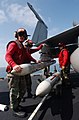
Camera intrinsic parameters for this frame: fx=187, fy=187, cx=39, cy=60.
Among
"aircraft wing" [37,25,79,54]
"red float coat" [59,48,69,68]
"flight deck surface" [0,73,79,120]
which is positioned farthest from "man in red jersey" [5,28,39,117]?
"aircraft wing" [37,25,79,54]

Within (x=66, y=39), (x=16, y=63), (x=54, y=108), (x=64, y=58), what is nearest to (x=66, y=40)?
(x=66, y=39)

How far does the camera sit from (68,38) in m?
11.8

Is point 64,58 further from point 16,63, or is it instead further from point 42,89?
point 16,63

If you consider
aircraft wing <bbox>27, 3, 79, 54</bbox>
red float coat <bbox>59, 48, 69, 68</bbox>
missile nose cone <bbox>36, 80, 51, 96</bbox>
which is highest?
aircraft wing <bbox>27, 3, 79, 54</bbox>

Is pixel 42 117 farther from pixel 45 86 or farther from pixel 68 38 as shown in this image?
pixel 68 38

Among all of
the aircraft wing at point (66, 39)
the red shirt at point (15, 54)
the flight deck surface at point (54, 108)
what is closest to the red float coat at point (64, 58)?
the flight deck surface at point (54, 108)

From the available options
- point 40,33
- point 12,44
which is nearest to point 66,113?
point 12,44

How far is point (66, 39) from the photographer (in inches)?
471

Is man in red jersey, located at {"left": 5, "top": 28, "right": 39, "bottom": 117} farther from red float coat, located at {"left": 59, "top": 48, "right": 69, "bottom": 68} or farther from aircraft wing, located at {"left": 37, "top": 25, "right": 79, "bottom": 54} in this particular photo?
aircraft wing, located at {"left": 37, "top": 25, "right": 79, "bottom": 54}

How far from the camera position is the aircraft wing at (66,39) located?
1073 centimetres

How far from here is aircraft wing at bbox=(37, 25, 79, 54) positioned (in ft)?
35.2

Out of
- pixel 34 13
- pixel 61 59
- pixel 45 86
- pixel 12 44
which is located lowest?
pixel 45 86

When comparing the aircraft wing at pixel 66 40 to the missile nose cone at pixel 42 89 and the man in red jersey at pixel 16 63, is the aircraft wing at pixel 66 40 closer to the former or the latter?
the missile nose cone at pixel 42 89

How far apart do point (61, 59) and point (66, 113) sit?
386cm
